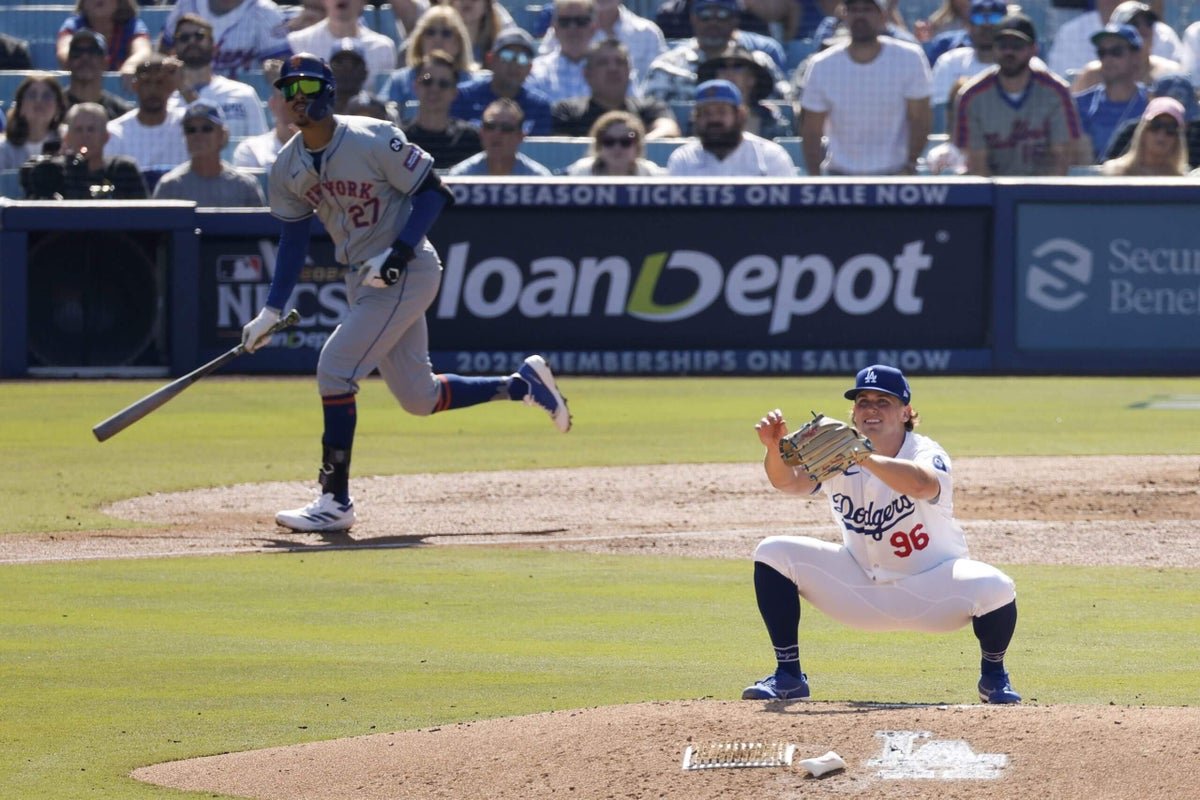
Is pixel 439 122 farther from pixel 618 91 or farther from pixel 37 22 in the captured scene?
pixel 37 22

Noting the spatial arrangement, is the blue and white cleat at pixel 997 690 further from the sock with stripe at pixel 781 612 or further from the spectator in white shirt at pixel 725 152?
the spectator in white shirt at pixel 725 152

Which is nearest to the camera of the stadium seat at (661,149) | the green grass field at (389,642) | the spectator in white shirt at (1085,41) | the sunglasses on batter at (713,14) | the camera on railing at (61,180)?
the green grass field at (389,642)

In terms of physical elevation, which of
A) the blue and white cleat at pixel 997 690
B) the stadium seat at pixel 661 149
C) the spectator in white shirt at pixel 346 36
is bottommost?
the blue and white cleat at pixel 997 690

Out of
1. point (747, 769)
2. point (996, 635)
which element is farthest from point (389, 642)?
point (747, 769)

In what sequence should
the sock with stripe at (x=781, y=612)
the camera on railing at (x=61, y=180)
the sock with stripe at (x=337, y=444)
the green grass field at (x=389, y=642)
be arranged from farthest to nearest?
the camera on railing at (x=61, y=180)
the sock with stripe at (x=337, y=444)
the green grass field at (x=389, y=642)
the sock with stripe at (x=781, y=612)

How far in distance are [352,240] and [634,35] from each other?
377 inches

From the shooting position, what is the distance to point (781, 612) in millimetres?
5660

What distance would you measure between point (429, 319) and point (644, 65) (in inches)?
159

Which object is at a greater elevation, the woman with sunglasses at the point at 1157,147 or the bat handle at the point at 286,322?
the woman with sunglasses at the point at 1157,147

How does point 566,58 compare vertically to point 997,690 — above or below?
above

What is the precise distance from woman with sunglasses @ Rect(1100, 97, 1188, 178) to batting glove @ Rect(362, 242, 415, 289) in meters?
8.63

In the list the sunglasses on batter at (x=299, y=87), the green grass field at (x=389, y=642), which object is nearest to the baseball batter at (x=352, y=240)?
the sunglasses on batter at (x=299, y=87)

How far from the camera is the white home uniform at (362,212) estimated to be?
9.26 metres

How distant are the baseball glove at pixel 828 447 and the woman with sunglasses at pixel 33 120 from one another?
12.0 m
